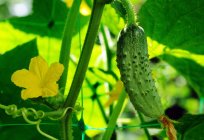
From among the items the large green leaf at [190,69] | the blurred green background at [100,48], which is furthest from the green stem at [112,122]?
the large green leaf at [190,69]

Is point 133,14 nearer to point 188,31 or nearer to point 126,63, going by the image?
point 126,63

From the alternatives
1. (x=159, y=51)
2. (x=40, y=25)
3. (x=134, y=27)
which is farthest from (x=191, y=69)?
(x=134, y=27)

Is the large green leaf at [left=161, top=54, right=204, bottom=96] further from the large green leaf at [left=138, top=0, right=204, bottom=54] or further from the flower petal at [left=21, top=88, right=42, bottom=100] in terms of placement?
the flower petal at [left=21, top=88, right=42, bottom=100]

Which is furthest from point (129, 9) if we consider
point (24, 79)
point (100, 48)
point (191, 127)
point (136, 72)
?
point (100, 48)

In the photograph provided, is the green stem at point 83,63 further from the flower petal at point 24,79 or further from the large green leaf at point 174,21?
the large green leaf at point 174,21

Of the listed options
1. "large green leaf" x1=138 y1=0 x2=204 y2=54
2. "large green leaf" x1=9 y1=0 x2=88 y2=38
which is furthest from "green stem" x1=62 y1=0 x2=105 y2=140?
"large green leaf" x1=9 y1=0 x2=88 y2=38

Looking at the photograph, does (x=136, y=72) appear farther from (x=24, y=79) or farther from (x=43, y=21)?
(x=43, y=21)

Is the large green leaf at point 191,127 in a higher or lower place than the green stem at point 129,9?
lower
